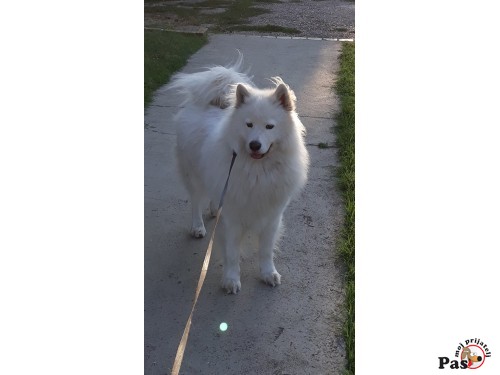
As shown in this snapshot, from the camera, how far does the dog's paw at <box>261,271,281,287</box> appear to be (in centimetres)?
311

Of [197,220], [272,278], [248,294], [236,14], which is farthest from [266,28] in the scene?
[248,294]

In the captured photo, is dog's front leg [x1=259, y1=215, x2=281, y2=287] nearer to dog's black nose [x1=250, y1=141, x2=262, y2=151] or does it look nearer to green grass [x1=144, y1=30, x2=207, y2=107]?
dog's black nose [x1=250, y1=141, x2=262, y2=151]

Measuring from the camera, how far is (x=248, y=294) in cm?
305

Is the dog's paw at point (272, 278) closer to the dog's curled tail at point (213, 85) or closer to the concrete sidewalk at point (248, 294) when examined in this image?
the concrete sidewalk at point (248, 294)

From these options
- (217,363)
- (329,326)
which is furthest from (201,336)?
(329,326)

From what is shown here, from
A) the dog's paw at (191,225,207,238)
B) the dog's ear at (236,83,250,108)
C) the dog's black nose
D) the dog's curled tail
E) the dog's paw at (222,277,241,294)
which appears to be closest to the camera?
the dog's black nose

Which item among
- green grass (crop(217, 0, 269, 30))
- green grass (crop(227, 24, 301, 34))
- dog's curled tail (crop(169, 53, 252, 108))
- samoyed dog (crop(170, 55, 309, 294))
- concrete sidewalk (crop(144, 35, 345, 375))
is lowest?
concrete sidewalk (crop(144, 35, 345, 375))

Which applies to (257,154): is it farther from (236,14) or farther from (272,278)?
(236,14)

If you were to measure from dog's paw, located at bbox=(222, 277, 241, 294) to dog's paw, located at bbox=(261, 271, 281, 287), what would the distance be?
179 millimetres

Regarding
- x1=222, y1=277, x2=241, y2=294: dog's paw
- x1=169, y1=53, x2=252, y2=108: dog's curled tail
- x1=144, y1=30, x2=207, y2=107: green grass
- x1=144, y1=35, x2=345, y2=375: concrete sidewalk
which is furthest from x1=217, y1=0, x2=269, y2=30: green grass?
x1=222, y1=277, x2=241, y2=294: dog's paw

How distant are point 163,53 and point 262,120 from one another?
5073mm

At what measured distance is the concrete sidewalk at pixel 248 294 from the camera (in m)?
2.55

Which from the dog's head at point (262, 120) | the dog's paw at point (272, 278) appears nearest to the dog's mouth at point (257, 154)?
the dog's head at point (262, 120)
